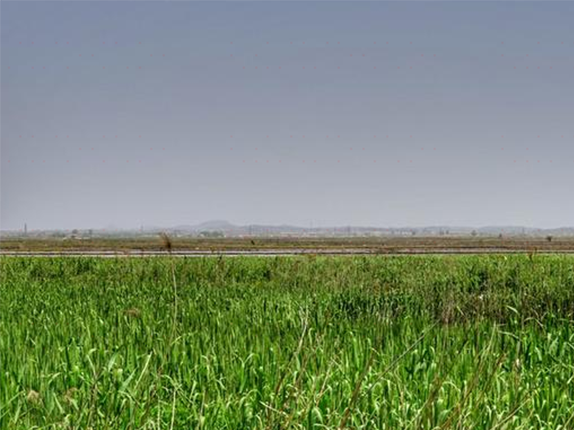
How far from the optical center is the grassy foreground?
439 cm

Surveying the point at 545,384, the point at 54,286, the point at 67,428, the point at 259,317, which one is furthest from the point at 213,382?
the point at 54,286

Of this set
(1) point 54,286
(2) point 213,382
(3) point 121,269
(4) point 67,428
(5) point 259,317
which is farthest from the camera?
(3) point 121,269

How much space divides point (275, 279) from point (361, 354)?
10.7m

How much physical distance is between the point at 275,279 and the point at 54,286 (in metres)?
5.89

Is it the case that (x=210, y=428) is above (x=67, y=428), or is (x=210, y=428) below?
below

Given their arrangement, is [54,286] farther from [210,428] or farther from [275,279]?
[210,428]

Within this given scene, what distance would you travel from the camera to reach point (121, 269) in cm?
1991

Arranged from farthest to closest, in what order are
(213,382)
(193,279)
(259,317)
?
(193,279), (259,317), (213,382)

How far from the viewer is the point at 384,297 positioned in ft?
42.2

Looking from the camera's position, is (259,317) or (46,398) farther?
(259,317)

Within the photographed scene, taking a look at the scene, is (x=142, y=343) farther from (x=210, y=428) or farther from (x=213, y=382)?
(x=210, y=428)

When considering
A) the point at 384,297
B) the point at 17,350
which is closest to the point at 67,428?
the point at 17,350

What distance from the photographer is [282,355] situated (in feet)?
23.2

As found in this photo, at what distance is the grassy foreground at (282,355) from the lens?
14.4 feet
